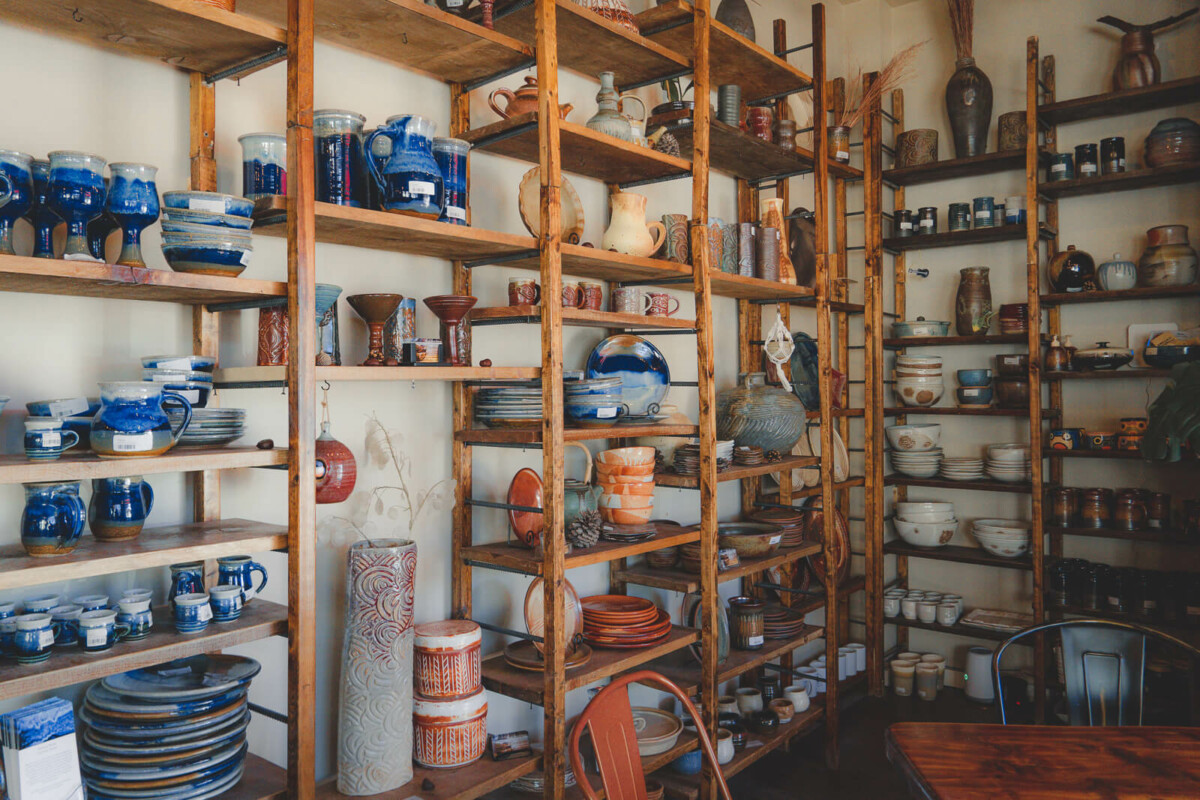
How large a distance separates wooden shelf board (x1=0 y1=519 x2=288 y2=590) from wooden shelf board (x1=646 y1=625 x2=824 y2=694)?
149 cm

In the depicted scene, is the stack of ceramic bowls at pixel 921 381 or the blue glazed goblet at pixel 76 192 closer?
the blue glazed goblet at pixel 76 192

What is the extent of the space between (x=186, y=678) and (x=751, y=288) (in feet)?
7.46

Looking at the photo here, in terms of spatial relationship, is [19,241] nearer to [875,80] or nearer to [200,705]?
[200,705]

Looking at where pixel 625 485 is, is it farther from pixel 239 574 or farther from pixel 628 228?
pixel 239 574

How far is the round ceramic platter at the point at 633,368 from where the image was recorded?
2.74m

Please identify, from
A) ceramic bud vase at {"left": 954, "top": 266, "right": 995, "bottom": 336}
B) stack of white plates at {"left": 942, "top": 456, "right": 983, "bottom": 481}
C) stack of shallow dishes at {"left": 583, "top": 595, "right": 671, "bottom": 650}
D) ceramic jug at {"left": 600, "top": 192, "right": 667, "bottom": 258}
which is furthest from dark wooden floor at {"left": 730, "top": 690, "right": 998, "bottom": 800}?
ceramic jug at {"left": 600, "top": 192, "right": 667, "bottom": 258}

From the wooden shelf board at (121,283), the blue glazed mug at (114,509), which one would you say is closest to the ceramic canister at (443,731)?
the blue glazed mug at (114,509)

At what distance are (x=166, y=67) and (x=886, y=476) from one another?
12.0ft

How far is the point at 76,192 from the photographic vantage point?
149 cm

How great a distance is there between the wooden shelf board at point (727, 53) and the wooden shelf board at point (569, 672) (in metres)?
1.93

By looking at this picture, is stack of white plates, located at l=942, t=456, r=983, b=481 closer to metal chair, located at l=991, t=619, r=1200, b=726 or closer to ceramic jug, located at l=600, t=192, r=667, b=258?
metal chair, located at l=991, t=619, r=1200, b=726

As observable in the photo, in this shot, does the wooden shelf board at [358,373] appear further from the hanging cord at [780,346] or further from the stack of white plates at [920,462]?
the stack of white plates at [920,462]

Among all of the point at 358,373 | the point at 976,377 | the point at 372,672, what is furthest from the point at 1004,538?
the point at 358,373

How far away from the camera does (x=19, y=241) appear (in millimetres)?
1651
